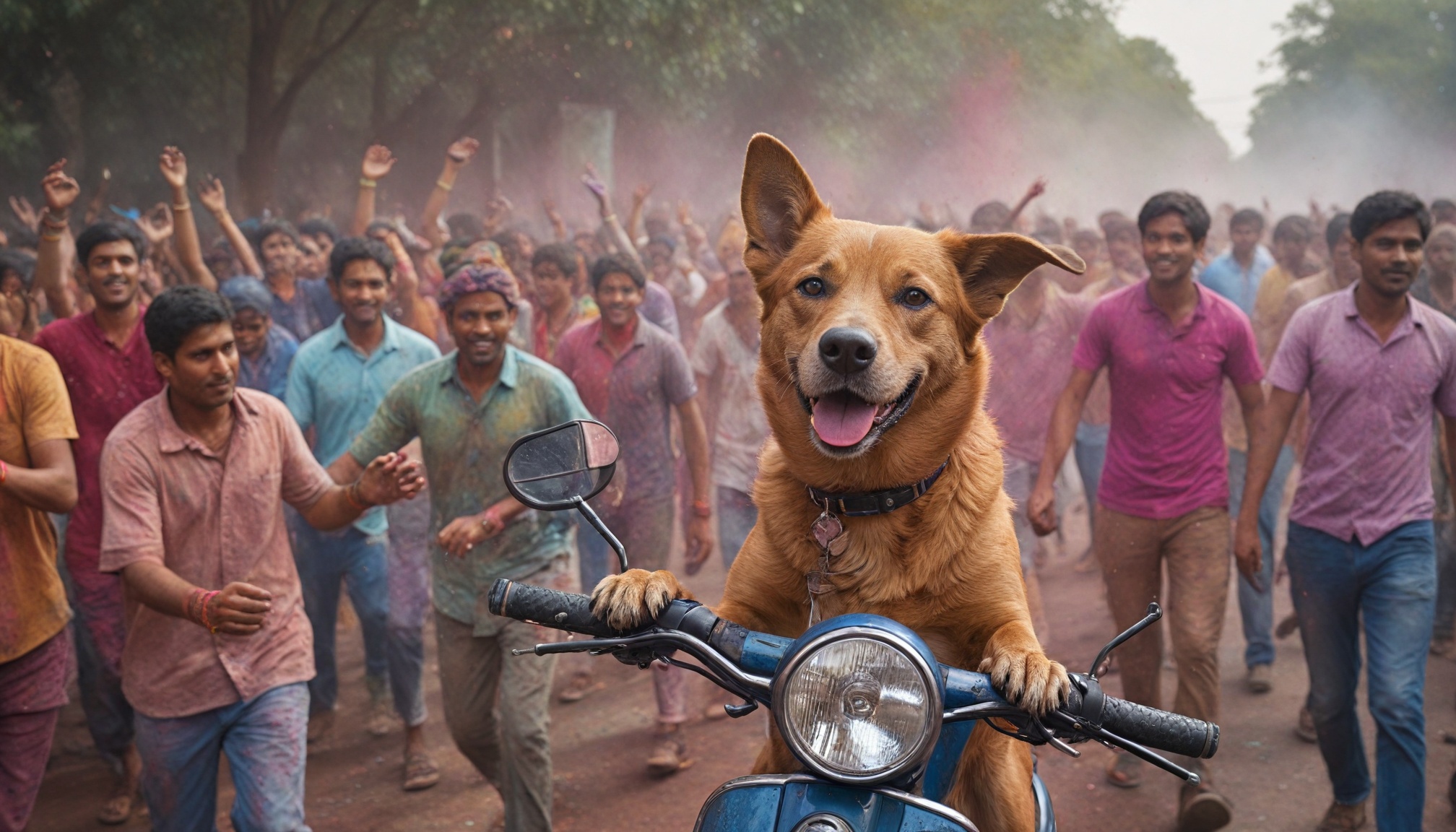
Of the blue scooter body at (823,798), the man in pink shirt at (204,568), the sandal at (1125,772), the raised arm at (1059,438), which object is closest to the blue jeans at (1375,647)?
the sandal at (1125,772)

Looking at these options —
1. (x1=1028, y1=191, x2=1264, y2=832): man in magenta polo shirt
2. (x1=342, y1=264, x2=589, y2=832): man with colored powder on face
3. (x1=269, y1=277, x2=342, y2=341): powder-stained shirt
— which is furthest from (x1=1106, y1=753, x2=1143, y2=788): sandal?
(x1=269, y1=277, x2=342, y2=341): powder-stained shirt

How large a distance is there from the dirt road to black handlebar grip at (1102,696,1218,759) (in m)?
3.14

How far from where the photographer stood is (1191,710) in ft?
17.6

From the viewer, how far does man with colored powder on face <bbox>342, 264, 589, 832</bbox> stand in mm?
5043

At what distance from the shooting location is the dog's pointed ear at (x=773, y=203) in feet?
9.86

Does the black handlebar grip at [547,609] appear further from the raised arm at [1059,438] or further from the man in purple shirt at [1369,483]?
the man in purple shirt at [1369,483]

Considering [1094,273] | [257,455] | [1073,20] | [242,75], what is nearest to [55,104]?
[242,75]

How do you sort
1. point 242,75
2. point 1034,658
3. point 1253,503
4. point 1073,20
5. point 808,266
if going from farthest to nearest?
point 1073,20, point 242,75, point 1253,503, point 808,266, point 1034,658

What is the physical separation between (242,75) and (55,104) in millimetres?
3392

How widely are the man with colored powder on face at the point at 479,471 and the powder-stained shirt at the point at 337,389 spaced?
1.28 m

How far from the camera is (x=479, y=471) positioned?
5.25 metres

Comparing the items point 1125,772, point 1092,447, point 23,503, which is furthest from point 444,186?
point 1125,772

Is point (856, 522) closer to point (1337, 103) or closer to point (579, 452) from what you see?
point (579, 452)

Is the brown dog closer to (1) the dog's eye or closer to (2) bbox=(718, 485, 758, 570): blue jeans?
(1) the dog's eye
